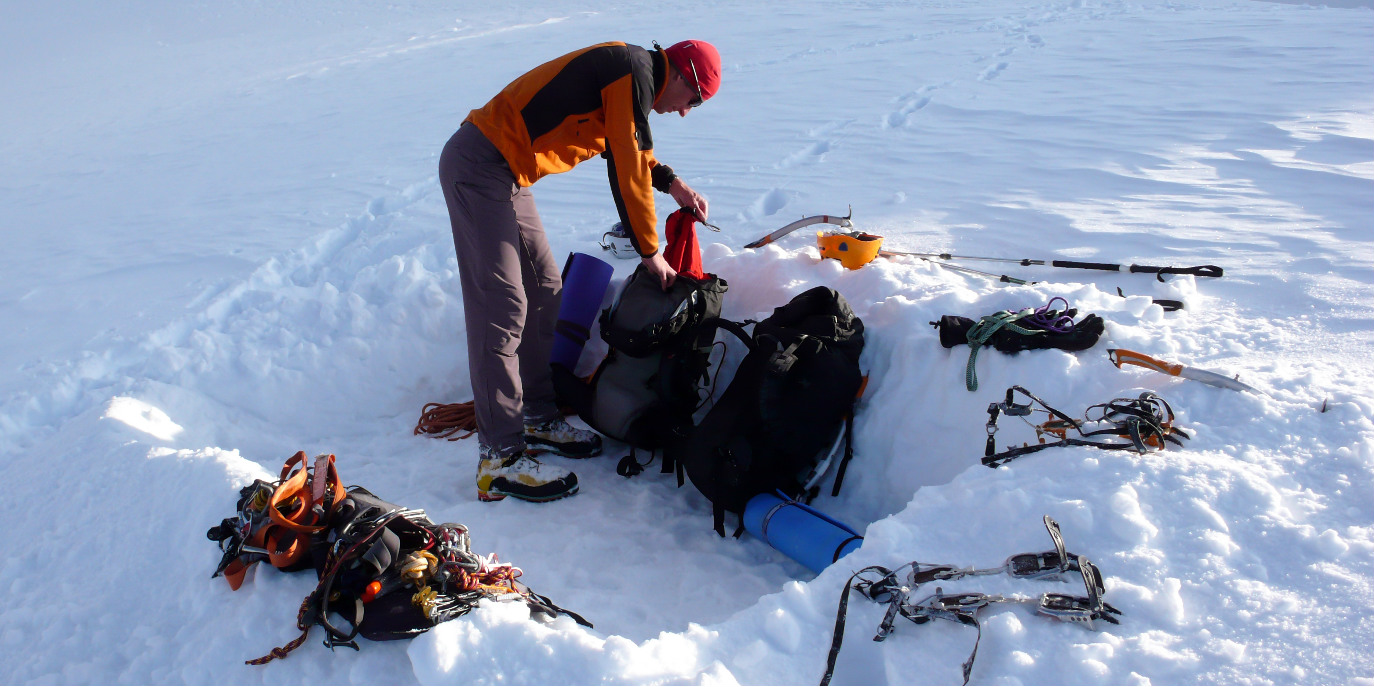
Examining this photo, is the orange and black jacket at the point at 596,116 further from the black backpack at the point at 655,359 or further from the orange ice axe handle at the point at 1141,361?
the orange ice axe handle at the point at 1141,361

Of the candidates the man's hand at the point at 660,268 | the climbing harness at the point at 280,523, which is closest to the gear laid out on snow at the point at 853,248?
the man's hand at the point at 660,268

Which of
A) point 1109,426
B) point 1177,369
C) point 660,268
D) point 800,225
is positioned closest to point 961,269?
point 800,225

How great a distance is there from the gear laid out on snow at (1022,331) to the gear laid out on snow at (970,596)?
1.06 meters

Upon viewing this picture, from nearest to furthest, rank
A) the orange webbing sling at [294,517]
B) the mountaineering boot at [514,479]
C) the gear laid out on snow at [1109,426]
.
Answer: the orange webbing sling at [294,517], the gear laid out on snow at [1109,426], the mountaineering boot at [514,479]

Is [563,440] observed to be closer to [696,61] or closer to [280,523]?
[280,523]

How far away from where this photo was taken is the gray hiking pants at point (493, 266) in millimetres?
2895

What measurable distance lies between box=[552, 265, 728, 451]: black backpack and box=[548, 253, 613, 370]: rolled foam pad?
0.50 meters

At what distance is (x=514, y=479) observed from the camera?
10.5 ft

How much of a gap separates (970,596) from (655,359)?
6.33 feet

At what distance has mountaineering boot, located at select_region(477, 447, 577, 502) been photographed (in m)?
3.20

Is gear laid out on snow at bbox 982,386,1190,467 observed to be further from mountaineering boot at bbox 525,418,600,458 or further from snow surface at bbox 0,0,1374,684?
mountaineering boot at bbox 525,418,600,458

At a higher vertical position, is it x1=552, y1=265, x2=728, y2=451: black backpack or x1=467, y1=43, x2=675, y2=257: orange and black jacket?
x1=467, y1=43, x2=675, y2=257: orange and black jacket

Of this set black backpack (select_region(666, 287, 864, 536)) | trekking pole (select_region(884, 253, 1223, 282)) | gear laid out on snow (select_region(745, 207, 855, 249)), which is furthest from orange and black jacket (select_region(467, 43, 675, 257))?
trekking pole (select_region(884, 253, 1223, 282))

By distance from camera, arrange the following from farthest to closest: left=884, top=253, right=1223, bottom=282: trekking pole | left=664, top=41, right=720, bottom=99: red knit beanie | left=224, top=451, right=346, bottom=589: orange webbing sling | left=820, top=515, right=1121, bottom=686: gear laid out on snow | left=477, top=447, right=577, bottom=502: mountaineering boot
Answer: left=884, top=253, right=1223, bottom=282: trekking pole → left=477, top=447, right=577, bottom=502: mountaineering boot → left=664, top=41, right=720, bottom=99: red knit beanie → left=224, top=451, right=346, bottom=589: orange webbing sling → left=820, top=515, right=1121, bottom=686: gear laid out on snow
